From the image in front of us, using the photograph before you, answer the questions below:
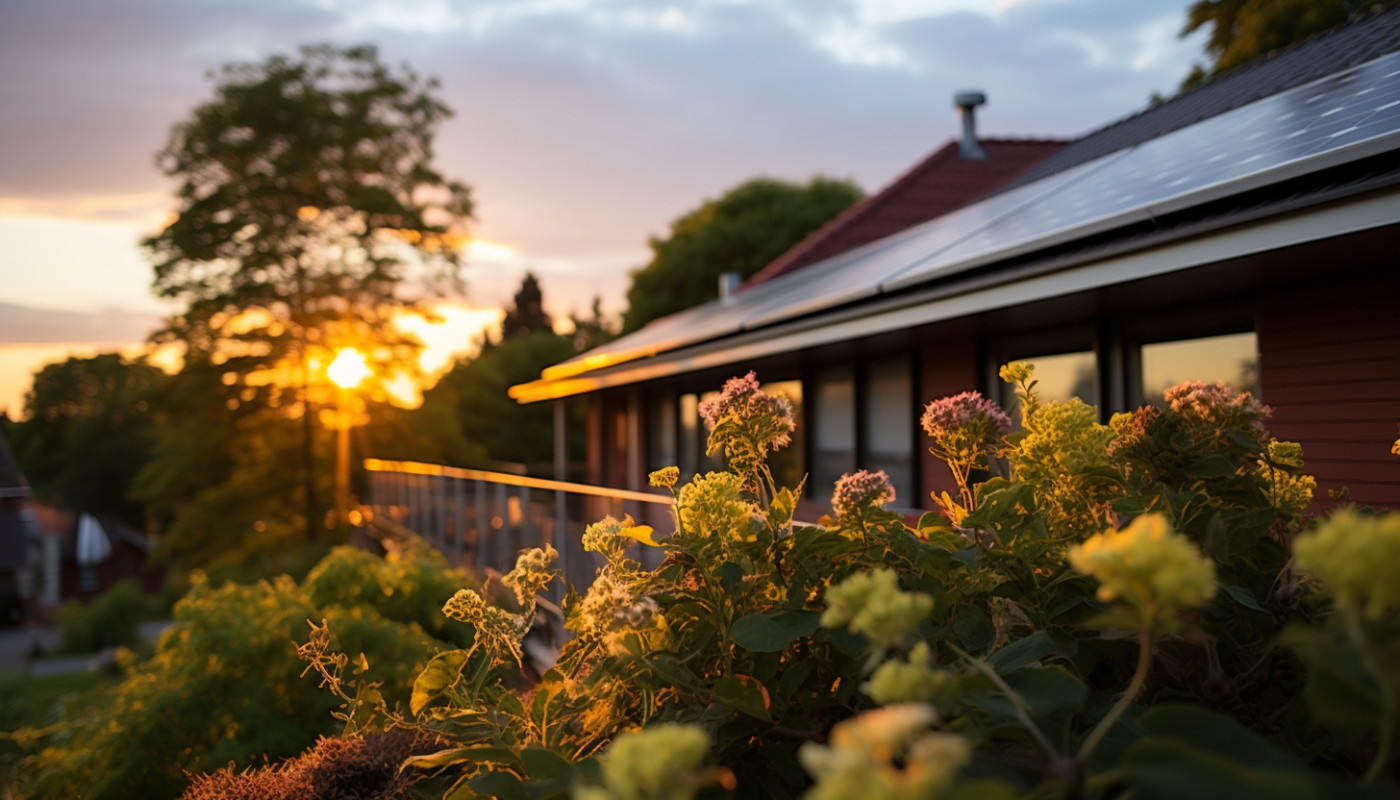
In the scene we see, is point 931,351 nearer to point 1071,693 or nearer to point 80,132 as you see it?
point 1071,693

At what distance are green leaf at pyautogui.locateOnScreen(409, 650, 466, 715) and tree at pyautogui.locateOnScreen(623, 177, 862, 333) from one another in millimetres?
42247

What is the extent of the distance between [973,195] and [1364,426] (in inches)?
546

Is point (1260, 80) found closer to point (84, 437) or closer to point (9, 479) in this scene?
point (9, 479)

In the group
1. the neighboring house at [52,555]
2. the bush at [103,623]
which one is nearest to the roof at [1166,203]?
the bush at [103,623]

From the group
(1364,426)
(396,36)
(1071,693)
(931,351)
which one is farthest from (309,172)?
(1071,693)

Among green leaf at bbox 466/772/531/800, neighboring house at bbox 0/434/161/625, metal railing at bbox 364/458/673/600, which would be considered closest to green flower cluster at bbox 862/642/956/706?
green leaf at bbox 466/772/531/800

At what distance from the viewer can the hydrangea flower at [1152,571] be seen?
3.20 feet

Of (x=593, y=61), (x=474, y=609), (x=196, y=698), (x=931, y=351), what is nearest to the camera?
(x=474, y=609)

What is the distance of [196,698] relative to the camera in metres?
6.77

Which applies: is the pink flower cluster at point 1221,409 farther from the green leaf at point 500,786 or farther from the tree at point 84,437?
the tree at point 84,437

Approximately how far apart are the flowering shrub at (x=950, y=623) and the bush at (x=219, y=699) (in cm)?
415

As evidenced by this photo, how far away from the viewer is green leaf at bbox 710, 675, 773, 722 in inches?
66.6

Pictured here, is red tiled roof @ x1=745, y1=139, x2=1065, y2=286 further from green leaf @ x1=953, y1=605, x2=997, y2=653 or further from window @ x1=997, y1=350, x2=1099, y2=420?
green leaf @ x1=953, y1=605, x2=997, y2=653

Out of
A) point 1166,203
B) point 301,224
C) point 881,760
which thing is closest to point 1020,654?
point 881,760
